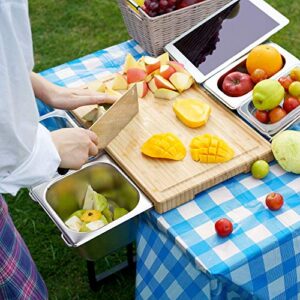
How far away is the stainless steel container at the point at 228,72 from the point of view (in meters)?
2.13

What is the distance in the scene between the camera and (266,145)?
6.52ft

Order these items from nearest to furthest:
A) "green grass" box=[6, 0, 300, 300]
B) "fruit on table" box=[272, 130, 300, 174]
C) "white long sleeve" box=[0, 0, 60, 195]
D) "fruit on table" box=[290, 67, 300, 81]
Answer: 1. "white long sleeve" box=[0, 0, 60, 195]
2. "fruit on table" box=[272, 130, 300, 174]
3. "fruit on table" box=[290, 67, 300, 81]
4. "green grass" box=[6, 0, 300, 300]

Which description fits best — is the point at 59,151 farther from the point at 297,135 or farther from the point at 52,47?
the point at 52,47

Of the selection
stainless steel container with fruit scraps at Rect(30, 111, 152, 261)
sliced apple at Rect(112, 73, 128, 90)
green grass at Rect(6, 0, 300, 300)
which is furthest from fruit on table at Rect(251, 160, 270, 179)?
green grass at Rect(6, 0, 300, 300)

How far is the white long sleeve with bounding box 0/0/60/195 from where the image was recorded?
1226 millimetres

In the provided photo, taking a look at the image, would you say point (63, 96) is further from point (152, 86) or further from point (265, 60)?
point (265, 60)

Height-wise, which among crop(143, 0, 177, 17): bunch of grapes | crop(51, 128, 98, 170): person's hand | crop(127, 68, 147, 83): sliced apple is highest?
crop(143, 0, 177, 17): bunch of grapes

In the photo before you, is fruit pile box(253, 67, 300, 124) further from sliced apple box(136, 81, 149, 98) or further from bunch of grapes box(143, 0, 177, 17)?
bunch of grapes box(143, 0, 177, 17)

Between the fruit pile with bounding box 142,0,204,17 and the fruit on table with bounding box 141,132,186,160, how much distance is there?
0.60 m

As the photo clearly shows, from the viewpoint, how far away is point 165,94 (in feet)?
7.12

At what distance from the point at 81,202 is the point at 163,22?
786 mm

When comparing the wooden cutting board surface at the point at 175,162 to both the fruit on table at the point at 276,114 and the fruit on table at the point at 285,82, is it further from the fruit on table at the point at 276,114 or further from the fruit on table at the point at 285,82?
the fruit on table at the point at 285,82

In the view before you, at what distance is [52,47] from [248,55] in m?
2.13

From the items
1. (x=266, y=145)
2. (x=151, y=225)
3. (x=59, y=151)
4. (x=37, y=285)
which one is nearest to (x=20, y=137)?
(x=59, y=151)
